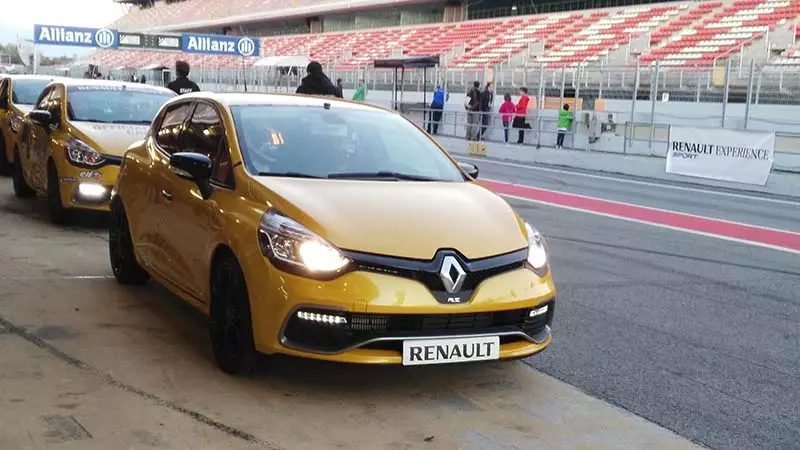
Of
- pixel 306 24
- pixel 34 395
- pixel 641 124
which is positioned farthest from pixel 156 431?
pixel 306 24

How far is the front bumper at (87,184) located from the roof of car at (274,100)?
308 cm

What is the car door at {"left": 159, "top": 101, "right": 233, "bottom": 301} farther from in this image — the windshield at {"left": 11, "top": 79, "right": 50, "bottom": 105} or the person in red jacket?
the person in red jacket

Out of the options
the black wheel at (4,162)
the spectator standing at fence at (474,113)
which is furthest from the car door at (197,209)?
the spectator standing at fence at (474,113)

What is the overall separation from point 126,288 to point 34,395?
2.57m

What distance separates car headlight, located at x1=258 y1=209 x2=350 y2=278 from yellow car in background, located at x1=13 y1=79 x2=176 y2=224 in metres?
5.03

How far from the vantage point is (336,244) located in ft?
A: 14.8

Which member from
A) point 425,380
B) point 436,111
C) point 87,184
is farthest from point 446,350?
point 436,111

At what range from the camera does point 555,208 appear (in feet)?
43.9

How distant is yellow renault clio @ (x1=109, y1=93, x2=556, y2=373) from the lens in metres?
4.45

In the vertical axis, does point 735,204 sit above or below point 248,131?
below

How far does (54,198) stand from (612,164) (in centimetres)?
1424

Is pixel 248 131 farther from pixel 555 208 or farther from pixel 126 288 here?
pixel 555 208

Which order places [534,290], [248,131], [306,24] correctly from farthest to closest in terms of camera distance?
[306,24] → [248,131] → [534,290]

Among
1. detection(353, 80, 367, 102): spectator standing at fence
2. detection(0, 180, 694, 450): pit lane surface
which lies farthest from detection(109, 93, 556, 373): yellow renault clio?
detection(353, 80, 367, 102): spectator standing at fence
